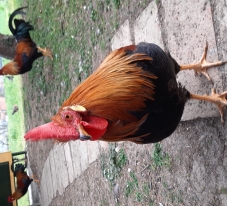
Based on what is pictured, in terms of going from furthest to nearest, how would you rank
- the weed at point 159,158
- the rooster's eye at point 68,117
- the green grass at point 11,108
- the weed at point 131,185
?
the green grass at point 11,108
the weed at point 131,185
the weed at point 159,158
the rooster's eye at point 68,117

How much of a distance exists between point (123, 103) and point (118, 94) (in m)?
0.05

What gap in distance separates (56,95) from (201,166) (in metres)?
2.90

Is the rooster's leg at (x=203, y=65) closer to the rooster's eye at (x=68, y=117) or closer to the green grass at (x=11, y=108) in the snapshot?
the rooster's eye at (x=68, y=117)

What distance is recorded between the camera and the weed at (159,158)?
2.30m

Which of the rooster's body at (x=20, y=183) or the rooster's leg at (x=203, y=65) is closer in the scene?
the rooster's leg at (x=203, y=65)

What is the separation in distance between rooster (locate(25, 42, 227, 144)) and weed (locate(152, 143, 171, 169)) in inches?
30.7

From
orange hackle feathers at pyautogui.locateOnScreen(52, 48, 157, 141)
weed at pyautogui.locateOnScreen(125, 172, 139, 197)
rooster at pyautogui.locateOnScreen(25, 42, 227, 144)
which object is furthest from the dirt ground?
orange hackle feathers at pyautogui.locateOnScreen(52, 48, 157, 141)

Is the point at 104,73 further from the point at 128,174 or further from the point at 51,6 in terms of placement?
the point at 51,6

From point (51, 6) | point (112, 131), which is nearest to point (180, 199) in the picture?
point (112, 131)

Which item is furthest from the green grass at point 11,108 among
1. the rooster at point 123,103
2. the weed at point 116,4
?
the rooster at point 123,103

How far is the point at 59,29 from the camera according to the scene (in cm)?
430

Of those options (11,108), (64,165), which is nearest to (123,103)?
(64,165)

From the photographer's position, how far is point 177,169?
2201 mm

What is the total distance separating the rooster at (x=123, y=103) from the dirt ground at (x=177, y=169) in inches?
18.9
